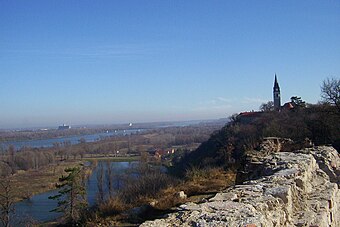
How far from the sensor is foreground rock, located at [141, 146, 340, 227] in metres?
3.59

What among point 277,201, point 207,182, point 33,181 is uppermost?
point 277,201

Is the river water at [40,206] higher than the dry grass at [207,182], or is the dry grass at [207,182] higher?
the dry grass at [207,182]

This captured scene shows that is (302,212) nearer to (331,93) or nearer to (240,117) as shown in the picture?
(331,93)

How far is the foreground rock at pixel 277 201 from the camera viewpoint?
3.59 meters

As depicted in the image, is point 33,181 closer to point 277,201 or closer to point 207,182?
point 207,182

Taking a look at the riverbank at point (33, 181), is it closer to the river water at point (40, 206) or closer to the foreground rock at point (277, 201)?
the river water at point (40, 206)

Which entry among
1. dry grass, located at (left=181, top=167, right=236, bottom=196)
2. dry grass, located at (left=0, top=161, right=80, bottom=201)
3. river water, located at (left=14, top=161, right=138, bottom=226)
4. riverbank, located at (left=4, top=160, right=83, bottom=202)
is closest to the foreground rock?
dry grass, located at (left=181, top=167, right=236, bottom=196)

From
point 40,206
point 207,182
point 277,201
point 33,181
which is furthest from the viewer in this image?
point 33,181

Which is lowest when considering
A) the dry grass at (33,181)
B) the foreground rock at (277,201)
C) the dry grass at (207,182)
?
the dry grass at (33,181)

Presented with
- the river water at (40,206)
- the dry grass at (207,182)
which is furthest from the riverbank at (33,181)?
the dry grass at (207,182)

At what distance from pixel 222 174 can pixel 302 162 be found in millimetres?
3603

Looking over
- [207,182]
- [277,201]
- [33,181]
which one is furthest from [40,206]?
[277,201]

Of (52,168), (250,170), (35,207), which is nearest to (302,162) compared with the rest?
(250,170)

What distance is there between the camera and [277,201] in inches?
169
